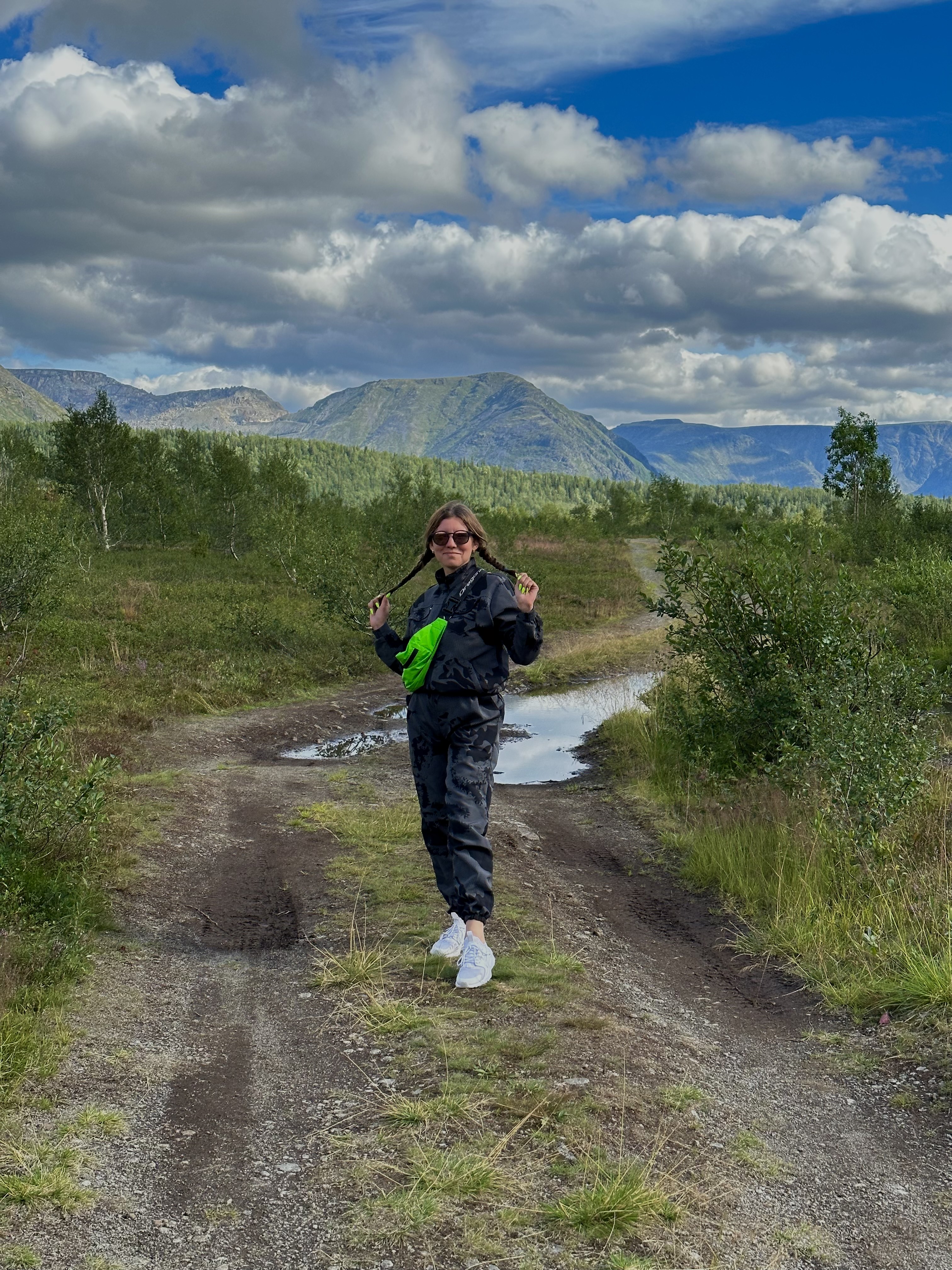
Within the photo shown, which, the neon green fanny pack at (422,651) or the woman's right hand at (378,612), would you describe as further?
the woman's right hand at (378,612)

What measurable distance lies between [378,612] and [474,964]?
2.20m

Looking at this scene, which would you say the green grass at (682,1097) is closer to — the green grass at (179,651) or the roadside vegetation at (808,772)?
the roadside vegetation at (808,772)

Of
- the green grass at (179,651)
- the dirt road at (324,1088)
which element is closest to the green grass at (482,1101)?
the dirt road at (324,1088)

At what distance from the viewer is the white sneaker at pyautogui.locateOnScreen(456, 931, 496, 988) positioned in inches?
216

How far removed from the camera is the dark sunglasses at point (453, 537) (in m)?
5.53

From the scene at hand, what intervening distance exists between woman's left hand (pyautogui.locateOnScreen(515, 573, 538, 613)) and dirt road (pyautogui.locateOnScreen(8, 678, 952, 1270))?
7.79 feet

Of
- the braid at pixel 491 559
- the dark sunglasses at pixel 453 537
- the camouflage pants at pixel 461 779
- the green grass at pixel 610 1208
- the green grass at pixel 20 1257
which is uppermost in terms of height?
the dark sunglasses at pixel 453 537

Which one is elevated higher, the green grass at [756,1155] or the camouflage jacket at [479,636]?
the camouflage jacket at [479,636]

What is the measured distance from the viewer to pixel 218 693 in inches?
709

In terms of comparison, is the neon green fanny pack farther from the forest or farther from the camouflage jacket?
the forest

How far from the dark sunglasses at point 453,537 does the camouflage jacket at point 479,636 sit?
16 cm

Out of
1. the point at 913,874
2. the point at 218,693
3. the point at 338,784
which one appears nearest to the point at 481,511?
the point at 218,693

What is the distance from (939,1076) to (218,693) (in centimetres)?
1521

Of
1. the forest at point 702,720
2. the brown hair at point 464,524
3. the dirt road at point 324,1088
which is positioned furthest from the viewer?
the forest at point 702,720
